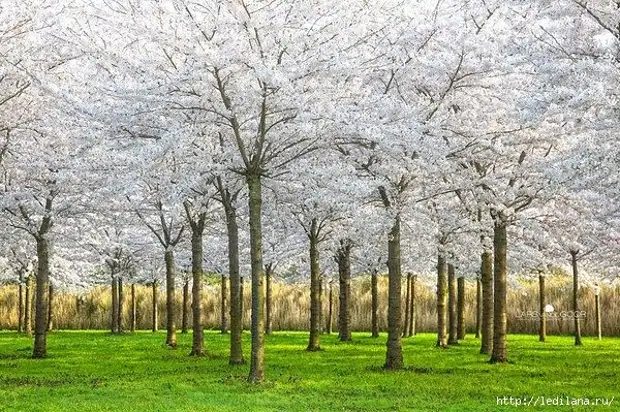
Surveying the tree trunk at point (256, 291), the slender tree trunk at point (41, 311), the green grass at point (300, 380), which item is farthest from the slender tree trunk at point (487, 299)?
the slender tree trunk at point (41, 311)

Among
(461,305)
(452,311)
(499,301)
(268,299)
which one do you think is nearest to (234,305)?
(499,301)

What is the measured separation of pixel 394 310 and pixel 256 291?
4.45m

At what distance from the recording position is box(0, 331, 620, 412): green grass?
13828 millimetres

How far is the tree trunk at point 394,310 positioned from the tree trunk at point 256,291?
12.6 ft

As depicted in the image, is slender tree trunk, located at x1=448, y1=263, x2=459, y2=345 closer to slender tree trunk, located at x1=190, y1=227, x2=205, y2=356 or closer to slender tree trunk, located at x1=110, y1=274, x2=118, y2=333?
slender tree trunk, located at x1=190, y1=227, x2=205, y2=356

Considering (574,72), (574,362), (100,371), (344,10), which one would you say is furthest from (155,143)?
(574,362)

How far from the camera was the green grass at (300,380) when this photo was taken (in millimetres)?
13828

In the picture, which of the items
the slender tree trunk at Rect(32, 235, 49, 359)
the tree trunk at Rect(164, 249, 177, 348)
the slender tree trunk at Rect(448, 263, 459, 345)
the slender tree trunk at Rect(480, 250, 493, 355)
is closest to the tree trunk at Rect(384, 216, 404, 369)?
the slender tree trunk at Rect(480, 250, 493, 355)

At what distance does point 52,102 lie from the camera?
2214cm

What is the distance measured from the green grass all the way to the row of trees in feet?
3.97

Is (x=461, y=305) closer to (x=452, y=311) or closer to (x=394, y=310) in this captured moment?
(x=452, y=311)

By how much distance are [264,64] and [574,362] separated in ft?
42.2

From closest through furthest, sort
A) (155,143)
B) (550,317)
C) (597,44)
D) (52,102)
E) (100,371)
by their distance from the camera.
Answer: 1. (597,44)
2. (155,143)
3. (100,371)
4. (52,102)
5. (550,317)

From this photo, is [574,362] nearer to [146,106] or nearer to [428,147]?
[428,147]
